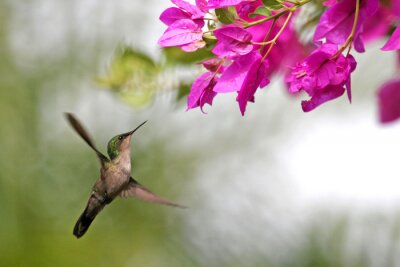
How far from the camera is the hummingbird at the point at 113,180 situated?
666mm

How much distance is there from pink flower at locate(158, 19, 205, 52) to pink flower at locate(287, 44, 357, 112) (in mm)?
64

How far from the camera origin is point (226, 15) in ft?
1.40

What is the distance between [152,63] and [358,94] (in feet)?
5.21

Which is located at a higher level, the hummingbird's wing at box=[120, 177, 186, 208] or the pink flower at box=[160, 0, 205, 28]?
the pink flower at box=[160, 0, 205, 28]

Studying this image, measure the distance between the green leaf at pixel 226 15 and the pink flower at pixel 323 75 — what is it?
0.17 feet

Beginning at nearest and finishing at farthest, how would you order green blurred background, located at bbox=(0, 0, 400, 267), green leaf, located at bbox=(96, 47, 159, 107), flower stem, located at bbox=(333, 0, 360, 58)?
flower stem, located at bbox=(333, 0, 360, 58) → green leaf, located at bbox=(96, 47, 159, 107) → green blurred background, located at bbox=(0, 0, 400, 267)

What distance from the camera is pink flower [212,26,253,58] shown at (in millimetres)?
420

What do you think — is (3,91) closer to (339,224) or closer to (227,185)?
(227,185)

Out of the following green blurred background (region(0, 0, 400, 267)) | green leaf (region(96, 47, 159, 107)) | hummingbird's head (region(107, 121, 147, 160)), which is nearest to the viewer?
hummingbird's head (region(107, 121, 147, 160))

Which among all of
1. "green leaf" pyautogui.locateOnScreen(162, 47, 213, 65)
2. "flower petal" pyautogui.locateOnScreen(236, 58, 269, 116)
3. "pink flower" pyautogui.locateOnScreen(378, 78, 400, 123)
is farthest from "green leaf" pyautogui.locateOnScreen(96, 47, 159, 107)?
"flower petal" pyautogui.locateOnScreen(236, 58, 269, 116)

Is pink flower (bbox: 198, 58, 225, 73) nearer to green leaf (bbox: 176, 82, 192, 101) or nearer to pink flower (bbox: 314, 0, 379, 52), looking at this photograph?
pink flower (bbox: 314, 0, 379, 52)

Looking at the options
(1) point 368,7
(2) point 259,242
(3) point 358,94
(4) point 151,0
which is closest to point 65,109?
(4) point 151,0

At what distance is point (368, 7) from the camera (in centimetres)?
40

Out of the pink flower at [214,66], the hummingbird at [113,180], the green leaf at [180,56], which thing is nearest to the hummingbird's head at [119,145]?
the hummingbird at [113,180]
